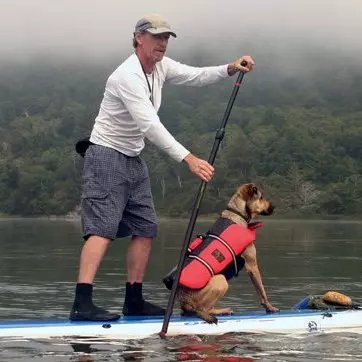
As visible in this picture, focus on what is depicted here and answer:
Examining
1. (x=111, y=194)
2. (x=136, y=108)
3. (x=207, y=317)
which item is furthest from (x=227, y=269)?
(x=136, y=108)

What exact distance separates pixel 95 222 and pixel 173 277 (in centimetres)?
89

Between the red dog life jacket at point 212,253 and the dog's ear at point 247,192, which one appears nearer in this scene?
the red dog life jacket at point 212,253

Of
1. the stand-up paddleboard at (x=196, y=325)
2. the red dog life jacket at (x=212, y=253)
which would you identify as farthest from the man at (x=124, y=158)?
the red dog life jacket at (x=212, y=253)

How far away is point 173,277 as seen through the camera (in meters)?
8.71

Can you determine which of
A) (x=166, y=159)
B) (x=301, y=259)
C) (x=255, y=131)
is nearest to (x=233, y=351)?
(x=301, y=259)

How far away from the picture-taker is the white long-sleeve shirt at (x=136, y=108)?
799cm

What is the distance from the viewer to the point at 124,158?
8.51m

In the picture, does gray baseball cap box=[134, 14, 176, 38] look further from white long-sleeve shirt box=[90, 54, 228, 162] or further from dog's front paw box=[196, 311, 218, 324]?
dog's front paw box=[196, 311, 218, 324]

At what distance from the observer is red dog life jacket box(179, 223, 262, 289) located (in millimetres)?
8609

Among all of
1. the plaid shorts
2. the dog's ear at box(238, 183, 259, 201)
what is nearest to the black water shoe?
the plaid shorts

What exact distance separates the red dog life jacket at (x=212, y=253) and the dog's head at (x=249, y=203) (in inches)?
7.4

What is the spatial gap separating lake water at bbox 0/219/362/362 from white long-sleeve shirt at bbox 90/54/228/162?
1.52 m

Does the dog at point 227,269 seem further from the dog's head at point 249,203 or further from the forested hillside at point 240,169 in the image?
the forested hillside at point 240,169

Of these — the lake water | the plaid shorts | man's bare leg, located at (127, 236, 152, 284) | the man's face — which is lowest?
the lake water
